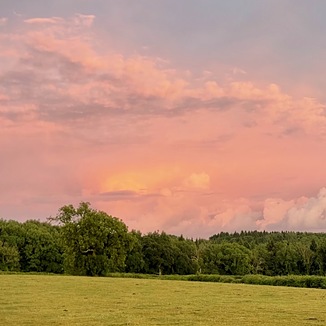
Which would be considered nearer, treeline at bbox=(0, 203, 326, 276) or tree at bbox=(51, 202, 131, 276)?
tree at bbox=(51, 202, 131, 276)

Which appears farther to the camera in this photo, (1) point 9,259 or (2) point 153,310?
(1) point 9,259

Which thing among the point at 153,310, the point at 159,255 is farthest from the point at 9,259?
the point at 153,310

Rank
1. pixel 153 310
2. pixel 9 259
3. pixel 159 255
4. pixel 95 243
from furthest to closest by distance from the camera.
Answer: pixel 159 255
pixel 9 259
pixel 95 243
pixel 153 310

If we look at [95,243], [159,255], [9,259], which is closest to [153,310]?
[95,243]

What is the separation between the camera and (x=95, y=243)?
8538cm

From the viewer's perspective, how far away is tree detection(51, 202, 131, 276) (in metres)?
85.2

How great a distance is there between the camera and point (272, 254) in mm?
138125

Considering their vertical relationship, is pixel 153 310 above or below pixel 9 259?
below

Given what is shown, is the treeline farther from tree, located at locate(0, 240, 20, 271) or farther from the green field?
the green field

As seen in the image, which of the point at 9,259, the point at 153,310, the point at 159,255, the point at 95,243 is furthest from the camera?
the point at 159,255

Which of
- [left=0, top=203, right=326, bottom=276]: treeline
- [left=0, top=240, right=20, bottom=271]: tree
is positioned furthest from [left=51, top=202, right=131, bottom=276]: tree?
[left=0, top=240, right=20, bottom=271]: tree

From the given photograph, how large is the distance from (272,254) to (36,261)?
59.7 metres

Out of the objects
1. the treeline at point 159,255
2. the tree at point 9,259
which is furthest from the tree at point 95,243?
the tree at point 9,259

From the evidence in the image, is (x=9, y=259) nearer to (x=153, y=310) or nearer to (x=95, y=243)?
(x=95, y=243)
